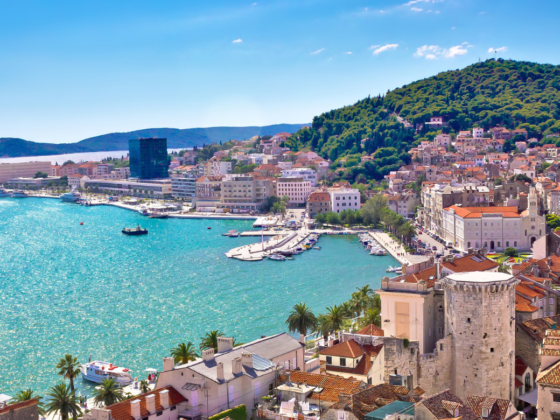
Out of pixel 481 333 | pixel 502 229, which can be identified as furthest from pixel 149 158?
pixel 481 333

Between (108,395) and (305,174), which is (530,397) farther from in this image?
(305,174)

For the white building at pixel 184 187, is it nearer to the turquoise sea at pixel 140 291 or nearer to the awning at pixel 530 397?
the turquoise sea at pixel 140 291

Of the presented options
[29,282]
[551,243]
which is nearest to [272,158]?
[29,282]

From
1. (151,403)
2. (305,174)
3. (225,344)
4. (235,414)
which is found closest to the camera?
(151,403)

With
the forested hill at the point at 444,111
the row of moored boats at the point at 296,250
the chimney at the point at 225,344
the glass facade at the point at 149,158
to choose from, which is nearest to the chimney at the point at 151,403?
the chimney at the point at 225,344

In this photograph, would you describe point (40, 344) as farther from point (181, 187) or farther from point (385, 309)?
point (181, 187)
